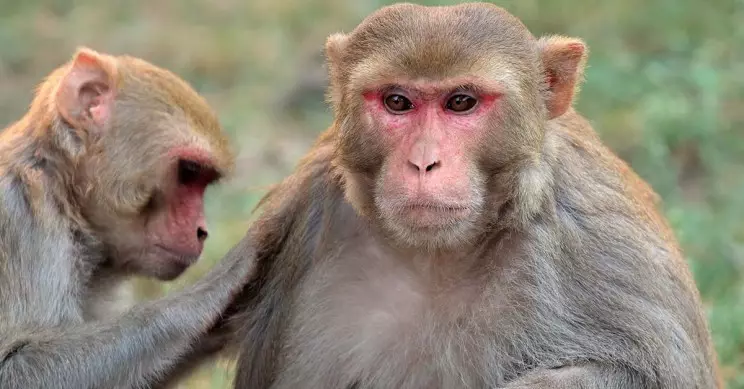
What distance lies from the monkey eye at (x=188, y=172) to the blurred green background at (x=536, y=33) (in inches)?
49.4

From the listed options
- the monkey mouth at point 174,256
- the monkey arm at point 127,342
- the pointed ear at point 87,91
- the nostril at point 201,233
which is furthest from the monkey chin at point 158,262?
the pointed ear at point 87,91

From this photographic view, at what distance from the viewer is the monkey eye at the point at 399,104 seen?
15.8 ft

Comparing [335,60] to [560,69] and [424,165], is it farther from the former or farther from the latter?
[560,69]

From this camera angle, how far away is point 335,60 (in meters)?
5.20

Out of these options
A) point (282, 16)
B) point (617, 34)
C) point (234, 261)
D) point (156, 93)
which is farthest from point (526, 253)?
point (282, 16)

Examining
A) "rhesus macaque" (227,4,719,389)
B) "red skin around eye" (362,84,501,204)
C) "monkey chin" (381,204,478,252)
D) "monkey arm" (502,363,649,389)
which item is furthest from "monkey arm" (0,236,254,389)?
"monkey arm" (502,363,649,389)

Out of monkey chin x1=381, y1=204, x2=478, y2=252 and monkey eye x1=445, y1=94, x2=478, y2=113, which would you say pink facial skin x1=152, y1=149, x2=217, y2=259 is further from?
monkey eye x1=445, y1=94, x2=478, y2=113

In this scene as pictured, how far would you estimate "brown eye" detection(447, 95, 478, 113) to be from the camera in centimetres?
480

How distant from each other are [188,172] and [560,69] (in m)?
2.03

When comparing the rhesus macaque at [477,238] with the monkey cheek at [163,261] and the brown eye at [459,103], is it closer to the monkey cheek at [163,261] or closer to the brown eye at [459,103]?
the brown eye at [459,103]

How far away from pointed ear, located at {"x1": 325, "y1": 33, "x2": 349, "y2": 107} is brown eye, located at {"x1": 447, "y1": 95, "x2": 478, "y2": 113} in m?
0.52

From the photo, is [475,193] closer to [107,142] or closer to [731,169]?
[107,142]

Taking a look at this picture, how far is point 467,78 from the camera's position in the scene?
4.78 meters

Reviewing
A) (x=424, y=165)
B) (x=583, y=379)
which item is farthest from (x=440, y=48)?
(x=583, y=379)
